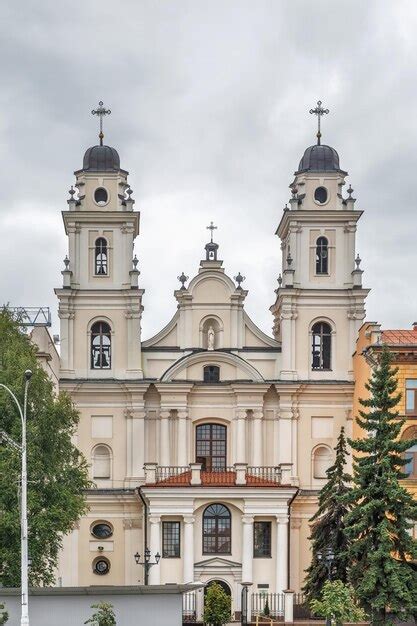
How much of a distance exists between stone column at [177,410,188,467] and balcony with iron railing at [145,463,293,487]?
1.95m

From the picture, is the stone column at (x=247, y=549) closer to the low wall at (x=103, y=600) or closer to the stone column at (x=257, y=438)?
the stone column at (x=257, y=438)

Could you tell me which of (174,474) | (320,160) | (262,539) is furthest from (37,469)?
(320,160)

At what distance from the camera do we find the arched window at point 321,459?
6988cm

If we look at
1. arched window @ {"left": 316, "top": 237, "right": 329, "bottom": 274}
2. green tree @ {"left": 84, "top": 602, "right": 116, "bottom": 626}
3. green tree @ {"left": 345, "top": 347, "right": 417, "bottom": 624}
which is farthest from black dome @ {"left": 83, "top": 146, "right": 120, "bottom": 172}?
green tree @ {"left": 84, "top": 602, "right": 116, "bottom": 626}

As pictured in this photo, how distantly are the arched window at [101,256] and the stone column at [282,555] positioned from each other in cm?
1664

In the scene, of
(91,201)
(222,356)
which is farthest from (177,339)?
(91,201)

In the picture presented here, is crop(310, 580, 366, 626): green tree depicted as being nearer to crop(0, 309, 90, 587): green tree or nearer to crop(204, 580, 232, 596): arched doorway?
crop(0, 309, 90, 587): green tree

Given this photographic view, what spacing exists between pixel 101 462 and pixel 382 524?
25.0 m

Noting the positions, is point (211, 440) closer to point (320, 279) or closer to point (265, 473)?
point (265, 473)

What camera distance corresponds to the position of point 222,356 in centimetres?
6981

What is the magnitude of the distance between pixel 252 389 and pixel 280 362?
2350 millimetres

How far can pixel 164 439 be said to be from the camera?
228ft

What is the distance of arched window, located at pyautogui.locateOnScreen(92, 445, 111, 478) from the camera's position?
69500 mm

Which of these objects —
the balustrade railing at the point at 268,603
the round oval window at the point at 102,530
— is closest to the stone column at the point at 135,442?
the round oval window at the point at 102,530
